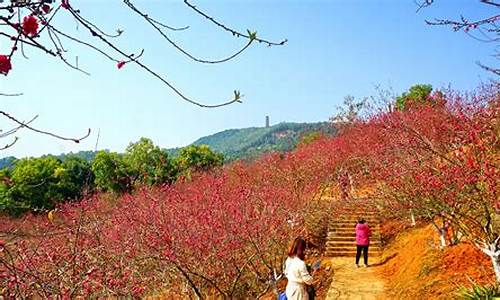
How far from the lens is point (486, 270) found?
8078 mm

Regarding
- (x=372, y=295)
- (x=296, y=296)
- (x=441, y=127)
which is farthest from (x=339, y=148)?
(x=296, y=296)

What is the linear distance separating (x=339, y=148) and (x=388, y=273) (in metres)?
8.60

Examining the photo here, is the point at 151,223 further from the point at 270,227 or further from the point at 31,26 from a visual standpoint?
the point at 31,26

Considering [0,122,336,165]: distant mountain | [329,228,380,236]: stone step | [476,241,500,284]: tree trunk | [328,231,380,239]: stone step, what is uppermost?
[0,122,336,165]: distant mountain

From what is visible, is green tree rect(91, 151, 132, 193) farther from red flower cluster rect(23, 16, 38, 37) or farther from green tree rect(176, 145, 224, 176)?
red flower cluster rect(23, 16, 38, 37)

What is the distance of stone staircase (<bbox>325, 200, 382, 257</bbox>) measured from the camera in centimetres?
1333

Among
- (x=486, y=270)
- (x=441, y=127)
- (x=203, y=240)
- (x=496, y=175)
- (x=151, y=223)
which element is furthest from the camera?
(x=441, y=127)

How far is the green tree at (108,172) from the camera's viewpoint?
2728 centimetres

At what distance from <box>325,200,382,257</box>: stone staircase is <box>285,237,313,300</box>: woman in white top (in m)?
7.84

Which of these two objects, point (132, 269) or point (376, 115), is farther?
point (376, 115)

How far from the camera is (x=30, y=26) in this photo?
125 cm

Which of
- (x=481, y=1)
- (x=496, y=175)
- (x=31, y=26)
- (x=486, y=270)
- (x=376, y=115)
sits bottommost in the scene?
(x=486, y=270)

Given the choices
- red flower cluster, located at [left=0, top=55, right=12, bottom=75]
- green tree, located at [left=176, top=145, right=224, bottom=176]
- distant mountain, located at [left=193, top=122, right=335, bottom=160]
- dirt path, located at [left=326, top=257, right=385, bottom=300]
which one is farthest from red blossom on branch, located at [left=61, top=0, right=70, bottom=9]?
distant mountain, located at [left=193, top=122, right=335, bottom=160]

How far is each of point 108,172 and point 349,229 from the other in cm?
1822
